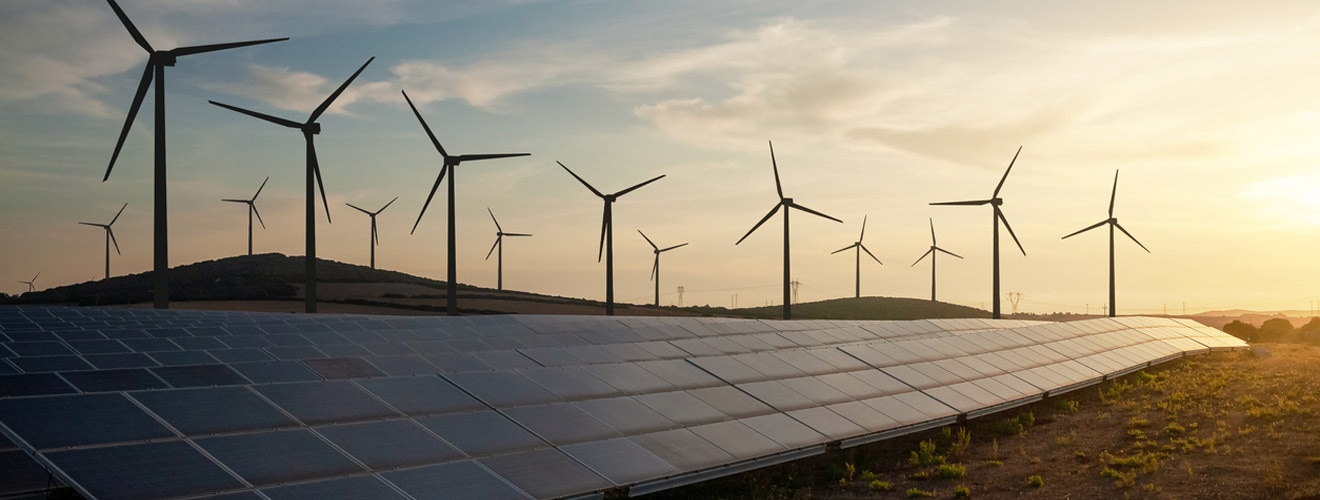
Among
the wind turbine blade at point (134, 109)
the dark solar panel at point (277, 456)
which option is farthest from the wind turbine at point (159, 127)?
the dark solar panel at point (277, 456)

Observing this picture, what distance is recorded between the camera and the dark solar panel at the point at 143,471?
1844 cm

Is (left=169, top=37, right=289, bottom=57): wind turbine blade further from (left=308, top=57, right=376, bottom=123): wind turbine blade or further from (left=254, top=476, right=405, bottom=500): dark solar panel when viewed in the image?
(left=254, top=476, right=405, bottom=500): dark solar panel

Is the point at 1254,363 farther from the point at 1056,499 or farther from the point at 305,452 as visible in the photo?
the point at 305,452

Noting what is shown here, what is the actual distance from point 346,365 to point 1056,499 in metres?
22.9

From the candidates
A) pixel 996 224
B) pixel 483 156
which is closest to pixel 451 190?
pixel 483 156

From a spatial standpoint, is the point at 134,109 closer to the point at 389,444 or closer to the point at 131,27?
the point at 131,27

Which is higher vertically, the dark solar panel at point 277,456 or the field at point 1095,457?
the dark solar panel at point 277,456

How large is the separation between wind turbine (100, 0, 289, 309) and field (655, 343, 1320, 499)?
49247 mm

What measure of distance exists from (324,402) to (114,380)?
550cm

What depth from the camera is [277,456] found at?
70.2 ft

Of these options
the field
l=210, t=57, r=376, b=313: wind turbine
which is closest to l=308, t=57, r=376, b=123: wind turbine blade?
l=210, t=57, r=376, b=313: wind turbine

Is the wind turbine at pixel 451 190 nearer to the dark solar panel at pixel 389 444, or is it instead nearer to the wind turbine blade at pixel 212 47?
the wind turbine blade at pixel 212 47

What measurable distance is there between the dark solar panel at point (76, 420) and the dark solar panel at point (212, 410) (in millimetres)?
527

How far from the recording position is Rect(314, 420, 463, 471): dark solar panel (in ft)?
74.7
